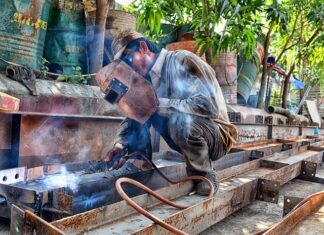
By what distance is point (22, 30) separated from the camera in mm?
3977

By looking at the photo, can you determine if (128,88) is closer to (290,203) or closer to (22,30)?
(290,203)

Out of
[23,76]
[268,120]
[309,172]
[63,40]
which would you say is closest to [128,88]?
[23,76]

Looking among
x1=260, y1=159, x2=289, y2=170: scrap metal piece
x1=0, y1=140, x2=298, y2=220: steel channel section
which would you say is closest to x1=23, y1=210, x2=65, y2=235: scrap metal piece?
x1=0, y1=140, x2=298, y2=220: steel channel section

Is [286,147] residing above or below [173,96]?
below

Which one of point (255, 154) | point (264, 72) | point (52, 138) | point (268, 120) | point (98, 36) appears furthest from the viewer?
point (264, 72)

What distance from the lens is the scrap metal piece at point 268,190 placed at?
2320mm

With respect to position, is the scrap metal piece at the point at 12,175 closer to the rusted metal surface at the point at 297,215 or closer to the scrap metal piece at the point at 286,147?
the rusted metal surface at the point at 297,215

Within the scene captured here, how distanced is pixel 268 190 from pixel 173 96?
3.14ft

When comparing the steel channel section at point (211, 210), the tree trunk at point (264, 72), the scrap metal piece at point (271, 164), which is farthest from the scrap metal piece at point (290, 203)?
the tree trunk at point (264, 72)

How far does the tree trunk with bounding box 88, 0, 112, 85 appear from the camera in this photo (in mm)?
4895

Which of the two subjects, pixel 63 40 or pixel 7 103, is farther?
pixel 63 40

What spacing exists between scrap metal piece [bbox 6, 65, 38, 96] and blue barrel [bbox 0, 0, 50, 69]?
0.69 m

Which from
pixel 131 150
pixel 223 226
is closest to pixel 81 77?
pixel 131 150

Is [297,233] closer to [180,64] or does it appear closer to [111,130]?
[180,64]
